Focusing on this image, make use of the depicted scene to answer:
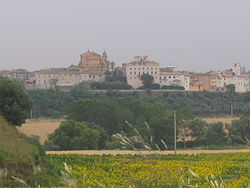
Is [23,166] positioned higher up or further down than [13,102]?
further down

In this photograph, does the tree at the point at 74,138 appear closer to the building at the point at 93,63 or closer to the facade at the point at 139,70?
the facade at the point at 139,70

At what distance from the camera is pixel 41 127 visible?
2249 inches

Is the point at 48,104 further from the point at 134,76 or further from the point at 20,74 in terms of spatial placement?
the point at 20,74

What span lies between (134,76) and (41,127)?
56.2 meters

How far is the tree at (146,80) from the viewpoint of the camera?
339ft

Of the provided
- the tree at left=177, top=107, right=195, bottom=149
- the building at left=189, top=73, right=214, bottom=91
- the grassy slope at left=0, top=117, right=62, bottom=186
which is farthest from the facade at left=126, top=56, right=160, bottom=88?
the grassy slope at left=0, top=117, right=62, bottom=186

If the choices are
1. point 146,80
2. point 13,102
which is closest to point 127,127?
point 13,102

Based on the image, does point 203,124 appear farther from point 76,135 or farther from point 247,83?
point 247,83

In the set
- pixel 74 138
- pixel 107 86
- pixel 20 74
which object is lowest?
pixel 74 138

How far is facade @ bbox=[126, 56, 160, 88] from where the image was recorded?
112 metres

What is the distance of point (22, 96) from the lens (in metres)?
26.5

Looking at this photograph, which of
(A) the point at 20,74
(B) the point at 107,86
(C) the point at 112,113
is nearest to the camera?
(C) the point at 112,113

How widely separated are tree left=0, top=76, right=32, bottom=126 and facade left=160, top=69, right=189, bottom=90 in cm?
8677

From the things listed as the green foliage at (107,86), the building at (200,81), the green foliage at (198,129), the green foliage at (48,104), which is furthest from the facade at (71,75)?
the green foliage at (198,129)
